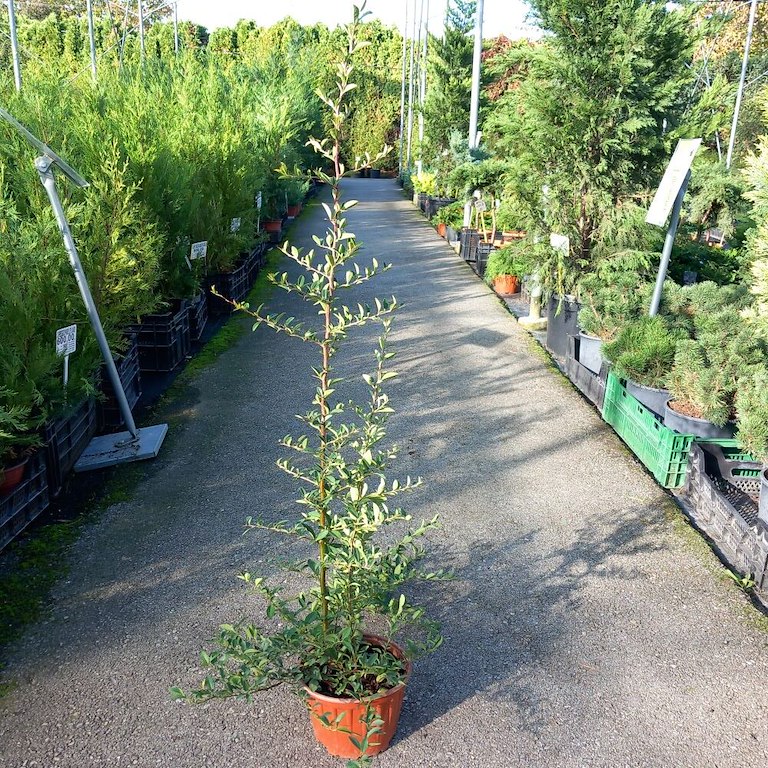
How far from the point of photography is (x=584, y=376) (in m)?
6.99

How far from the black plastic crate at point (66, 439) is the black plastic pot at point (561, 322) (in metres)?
4.81

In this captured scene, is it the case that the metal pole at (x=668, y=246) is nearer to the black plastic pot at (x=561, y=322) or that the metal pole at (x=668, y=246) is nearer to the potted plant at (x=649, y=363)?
the potted plant at (x=649, y=363)

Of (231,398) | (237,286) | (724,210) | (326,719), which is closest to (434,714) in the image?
(326,719)

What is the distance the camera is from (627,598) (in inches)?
151

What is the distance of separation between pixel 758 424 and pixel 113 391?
4846 mm

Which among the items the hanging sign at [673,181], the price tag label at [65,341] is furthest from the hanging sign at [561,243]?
the price tag label at [65,341]

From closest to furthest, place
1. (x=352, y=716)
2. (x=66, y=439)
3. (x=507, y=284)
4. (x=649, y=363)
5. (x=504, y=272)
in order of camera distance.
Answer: (x=352, y=716) < (x=66, y=439) < (x=649, y=363) < (x=504, y=272) < (x=507, y=284)

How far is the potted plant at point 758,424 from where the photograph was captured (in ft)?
13.9

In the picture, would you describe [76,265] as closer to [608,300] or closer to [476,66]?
[608,300]

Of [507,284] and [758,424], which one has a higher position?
[758,424]

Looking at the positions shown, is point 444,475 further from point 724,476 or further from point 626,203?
point 626,203

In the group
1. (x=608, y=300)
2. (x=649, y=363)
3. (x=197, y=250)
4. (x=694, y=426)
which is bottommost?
(x=694, y=426)

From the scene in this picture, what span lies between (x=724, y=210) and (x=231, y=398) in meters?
7.80

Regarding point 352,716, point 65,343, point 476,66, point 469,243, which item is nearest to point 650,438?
point 352,716
